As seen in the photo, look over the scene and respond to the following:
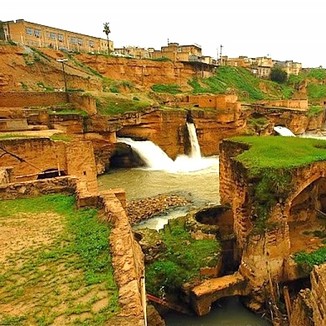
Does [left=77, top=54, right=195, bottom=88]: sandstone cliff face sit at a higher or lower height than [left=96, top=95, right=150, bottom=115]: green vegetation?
higher

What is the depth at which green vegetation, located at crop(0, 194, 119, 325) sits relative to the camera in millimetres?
3309

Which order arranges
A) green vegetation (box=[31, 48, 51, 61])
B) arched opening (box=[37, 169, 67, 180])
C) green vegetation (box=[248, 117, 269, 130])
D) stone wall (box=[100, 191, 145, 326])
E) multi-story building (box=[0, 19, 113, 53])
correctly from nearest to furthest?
stone wall (box=[100, 191, 145, 326]) → arched opening (box=[37, 169, 67, 180]) → green vegetation (box=[248, 117, 269, 130]) → green vegetation (box=[31, 48, 51, 61]) → multi-story building (box=[0, 19, 113, 53])

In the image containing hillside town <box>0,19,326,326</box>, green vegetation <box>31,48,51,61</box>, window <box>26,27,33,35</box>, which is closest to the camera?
hillside town <box>0,19,326,326</box>

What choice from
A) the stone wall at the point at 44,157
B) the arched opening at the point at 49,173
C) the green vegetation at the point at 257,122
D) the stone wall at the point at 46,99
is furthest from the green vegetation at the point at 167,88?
the arched opening at the point at 49,173

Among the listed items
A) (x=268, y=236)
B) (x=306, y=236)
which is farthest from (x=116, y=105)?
(x=268, y=236)

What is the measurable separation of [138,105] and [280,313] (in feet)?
67.6

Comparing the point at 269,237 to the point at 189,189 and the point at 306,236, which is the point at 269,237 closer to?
the point at 306,236

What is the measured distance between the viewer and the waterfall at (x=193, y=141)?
27766 mm

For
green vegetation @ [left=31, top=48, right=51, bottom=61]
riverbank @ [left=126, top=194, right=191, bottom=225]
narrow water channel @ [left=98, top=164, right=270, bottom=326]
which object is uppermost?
green vegetation @ [left=31, top=48, right=51, bottom=61]

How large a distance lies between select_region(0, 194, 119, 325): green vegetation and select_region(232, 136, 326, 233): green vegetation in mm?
4816

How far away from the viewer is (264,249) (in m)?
8.80

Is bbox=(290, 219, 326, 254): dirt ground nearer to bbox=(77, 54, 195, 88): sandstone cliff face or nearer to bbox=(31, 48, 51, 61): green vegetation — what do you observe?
bbox=(31, 48, 51, 61): green vegetation

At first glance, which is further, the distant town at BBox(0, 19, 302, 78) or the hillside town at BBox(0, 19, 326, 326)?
the distant town at BBox(0, 19, 302, 78)

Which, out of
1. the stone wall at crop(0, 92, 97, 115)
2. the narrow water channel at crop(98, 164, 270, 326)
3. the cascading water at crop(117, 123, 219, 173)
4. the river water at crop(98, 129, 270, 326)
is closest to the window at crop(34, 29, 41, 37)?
the stone wall at crop(0, 92, 97, 115)
